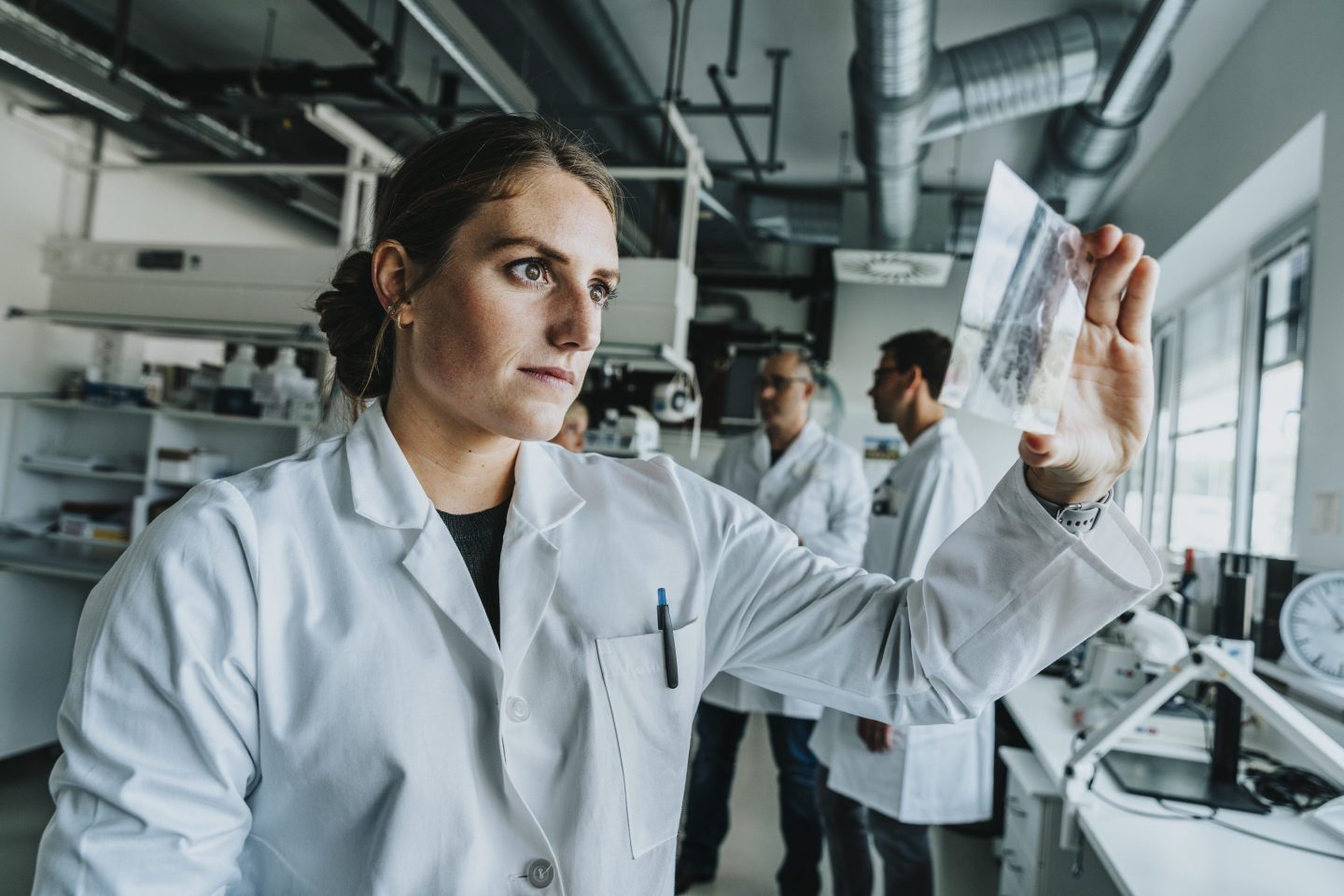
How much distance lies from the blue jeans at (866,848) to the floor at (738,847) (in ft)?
1.97

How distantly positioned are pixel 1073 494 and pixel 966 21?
→ 3.94m

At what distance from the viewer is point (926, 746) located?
2.34 metres

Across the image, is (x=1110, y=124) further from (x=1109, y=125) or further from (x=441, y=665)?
(x=441, y=665)

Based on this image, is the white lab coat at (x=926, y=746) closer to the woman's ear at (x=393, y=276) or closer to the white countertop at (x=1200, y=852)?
the white countertop at (x=1200, y=852)

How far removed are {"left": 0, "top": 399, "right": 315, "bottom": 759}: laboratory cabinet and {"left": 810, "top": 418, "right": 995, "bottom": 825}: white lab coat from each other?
2377 millimetres

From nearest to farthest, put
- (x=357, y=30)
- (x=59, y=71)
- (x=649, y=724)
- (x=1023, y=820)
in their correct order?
1. (x=649, y=724)
2. (x=1023, y=820)
3. (x=59, y=71)
4. (x=357, y=30)

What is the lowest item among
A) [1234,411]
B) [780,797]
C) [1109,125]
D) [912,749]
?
[780,797]

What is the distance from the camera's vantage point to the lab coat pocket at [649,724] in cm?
98

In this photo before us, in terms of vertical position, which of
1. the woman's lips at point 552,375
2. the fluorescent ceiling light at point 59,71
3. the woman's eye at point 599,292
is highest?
the fluorescent ceiling light at point 59,71

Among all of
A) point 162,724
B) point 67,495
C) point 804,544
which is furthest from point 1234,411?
point 67,495

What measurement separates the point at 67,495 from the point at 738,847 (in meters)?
3.36

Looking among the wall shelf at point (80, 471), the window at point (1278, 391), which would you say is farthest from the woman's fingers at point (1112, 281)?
the wall shelf at point (80, 471)

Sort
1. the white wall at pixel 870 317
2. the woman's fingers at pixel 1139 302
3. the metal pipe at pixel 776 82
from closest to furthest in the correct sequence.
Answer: the woman's fingers at pixel 1139 302
the metal pipe at pixel 776 82
the white wall at pixel 870 317

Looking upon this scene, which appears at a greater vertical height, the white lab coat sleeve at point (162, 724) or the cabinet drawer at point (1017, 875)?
the white lab coat sleeve at point (162, 724)
